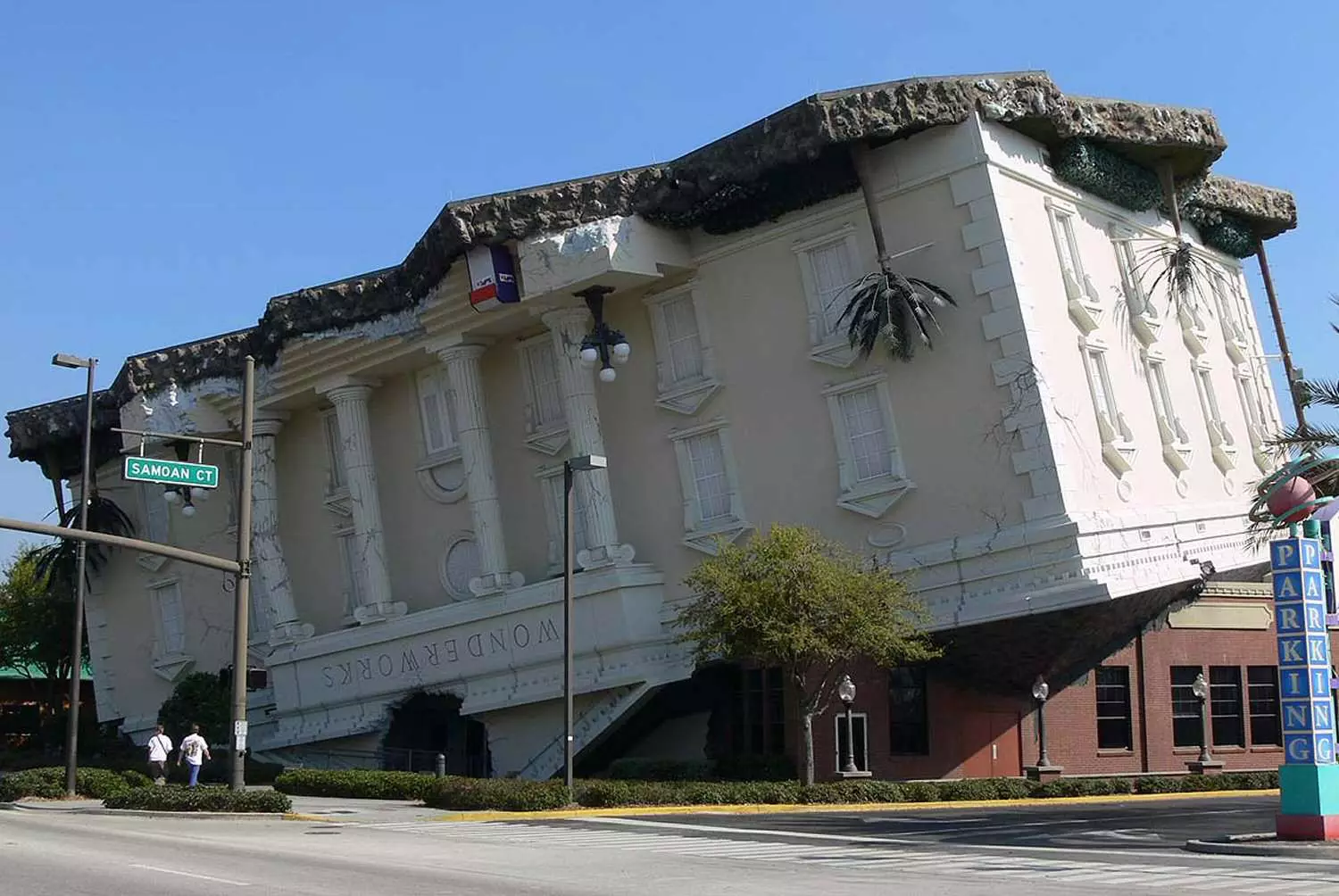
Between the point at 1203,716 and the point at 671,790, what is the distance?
1688 cm

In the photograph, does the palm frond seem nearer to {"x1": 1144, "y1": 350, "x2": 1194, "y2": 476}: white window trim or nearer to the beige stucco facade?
the beige stucco facade

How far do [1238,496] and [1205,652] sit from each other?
4.26 m

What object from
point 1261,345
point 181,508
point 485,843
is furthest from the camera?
point 181,508

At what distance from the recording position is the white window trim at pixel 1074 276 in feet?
115

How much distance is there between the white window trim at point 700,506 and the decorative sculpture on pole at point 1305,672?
54.5 ft

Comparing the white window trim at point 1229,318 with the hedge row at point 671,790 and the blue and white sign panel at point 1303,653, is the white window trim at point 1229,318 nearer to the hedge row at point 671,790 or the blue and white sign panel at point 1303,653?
the hedge row at point 671,790

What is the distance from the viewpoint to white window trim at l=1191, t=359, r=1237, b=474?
133 feet

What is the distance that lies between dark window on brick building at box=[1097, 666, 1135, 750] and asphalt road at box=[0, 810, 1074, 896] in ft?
62.9

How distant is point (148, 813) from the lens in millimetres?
29188

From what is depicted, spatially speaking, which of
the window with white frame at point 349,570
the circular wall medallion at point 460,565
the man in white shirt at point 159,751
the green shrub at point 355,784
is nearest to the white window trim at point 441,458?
the circular wall medallion at point 460,565

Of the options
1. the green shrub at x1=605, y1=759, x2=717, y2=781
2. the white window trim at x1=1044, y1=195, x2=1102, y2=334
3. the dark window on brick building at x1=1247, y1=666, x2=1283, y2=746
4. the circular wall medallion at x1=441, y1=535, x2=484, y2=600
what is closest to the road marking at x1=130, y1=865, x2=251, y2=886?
the green shrub at x1=605, y1=759, x2=717, y2=781

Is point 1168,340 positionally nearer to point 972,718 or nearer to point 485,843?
point 972,718

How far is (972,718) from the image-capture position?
37344 millimetres

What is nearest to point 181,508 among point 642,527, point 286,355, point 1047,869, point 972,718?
point 286,355
